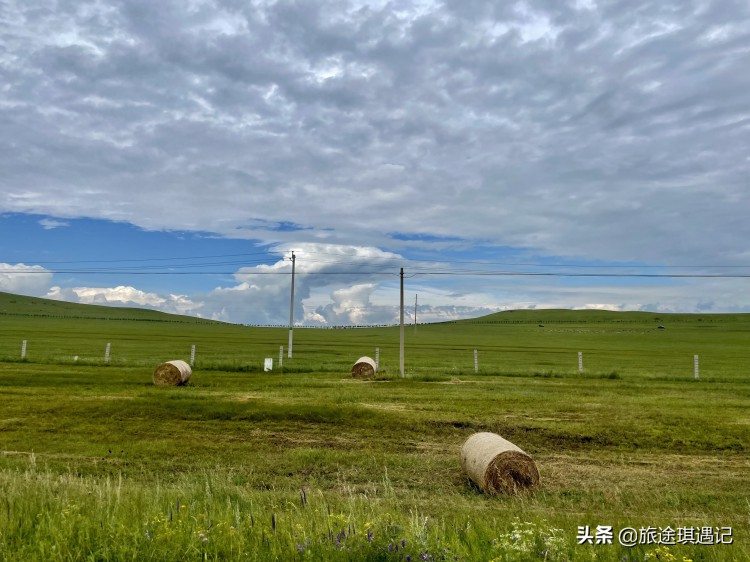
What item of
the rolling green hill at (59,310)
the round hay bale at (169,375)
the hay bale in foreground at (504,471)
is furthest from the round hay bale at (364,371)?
the rolling green hill at (59,310)

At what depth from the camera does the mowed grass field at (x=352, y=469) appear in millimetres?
5453

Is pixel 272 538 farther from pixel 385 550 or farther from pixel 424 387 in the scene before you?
pixel 424 387

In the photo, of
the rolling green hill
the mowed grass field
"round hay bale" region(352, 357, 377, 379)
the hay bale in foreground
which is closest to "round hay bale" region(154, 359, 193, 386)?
the mowed grass field

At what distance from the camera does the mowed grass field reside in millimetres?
5453

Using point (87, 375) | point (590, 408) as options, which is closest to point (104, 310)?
point (87, 375)

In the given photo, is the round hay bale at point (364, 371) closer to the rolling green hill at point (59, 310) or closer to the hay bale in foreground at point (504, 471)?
the hay bale in foreground at point (504, 471)

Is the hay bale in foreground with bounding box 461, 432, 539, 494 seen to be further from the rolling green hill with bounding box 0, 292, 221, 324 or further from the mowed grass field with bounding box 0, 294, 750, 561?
the rolling green hill with bounding box 0, 292, 221, 324

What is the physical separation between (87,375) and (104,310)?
582 feet

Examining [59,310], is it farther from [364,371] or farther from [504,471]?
[504,471]

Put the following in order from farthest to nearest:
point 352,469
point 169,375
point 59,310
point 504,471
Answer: point 59,310
point 169,375
point 352,469
point 504,471

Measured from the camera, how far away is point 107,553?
5.08 meters

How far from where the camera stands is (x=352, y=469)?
39.0ft

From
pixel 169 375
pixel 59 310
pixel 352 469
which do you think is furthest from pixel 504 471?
pixel 59 310

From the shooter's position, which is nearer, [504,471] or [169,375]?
[504,471]
